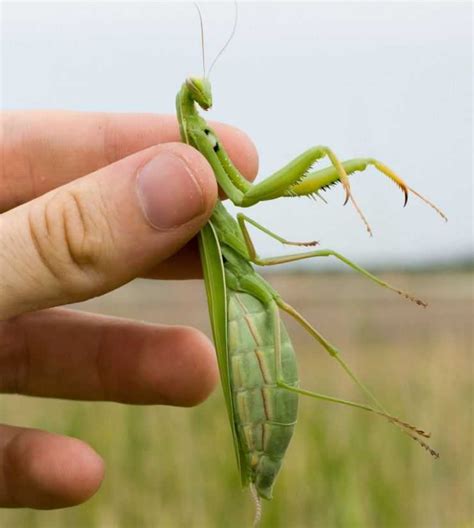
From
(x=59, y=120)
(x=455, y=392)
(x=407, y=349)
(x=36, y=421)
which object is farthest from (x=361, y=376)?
(x=59, y=120)

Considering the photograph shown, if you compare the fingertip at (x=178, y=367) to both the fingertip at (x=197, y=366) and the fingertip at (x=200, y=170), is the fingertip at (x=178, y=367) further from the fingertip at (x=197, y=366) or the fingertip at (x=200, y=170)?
the fingertip at (x=200, y=170)

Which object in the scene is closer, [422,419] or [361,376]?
[422,419]

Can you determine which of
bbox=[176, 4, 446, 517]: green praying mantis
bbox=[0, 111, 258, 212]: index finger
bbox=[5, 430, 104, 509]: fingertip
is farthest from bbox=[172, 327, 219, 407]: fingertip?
bbox=[176, 4, 446, 517]: green praying mantis

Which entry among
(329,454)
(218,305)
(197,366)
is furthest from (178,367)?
(218,305)

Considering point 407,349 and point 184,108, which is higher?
point 184,108

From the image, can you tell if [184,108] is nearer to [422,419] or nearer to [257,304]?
[257,304]

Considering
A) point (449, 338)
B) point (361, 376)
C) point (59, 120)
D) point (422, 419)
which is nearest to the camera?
point (59, 120)

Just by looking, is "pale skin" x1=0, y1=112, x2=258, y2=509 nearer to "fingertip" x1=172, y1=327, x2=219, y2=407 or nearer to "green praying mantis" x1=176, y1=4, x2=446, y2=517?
"fingertip" x1=172, y1=327, x2=219, y2=407
